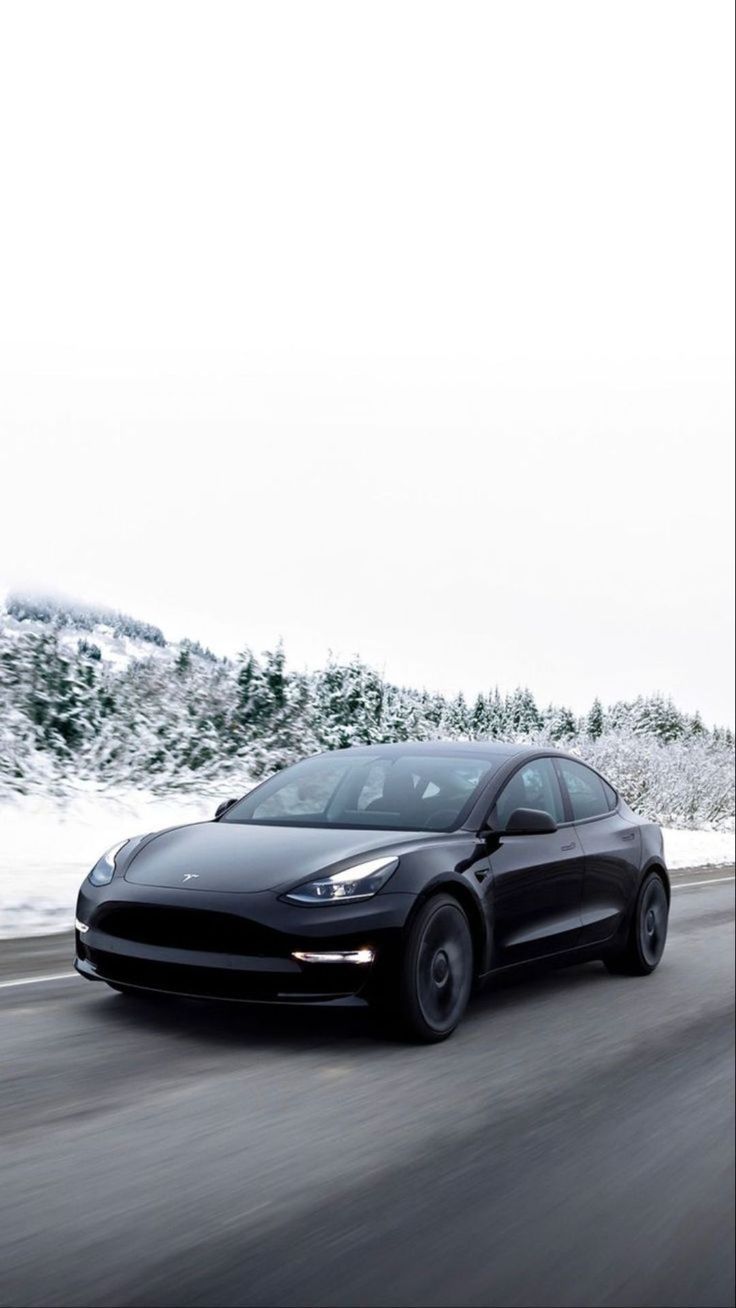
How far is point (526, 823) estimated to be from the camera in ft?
22.0

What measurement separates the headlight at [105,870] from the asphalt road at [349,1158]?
60 cm

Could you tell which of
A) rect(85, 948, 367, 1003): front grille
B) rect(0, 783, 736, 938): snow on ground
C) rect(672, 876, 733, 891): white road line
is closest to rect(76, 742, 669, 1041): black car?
rect(85, 948, 367, 1003): front grille

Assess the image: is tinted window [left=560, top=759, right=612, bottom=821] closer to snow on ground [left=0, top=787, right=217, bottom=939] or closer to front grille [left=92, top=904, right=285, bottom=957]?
front grille [left=92, top=904, right=285, bottom=957]

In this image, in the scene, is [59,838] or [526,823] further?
[59,838]

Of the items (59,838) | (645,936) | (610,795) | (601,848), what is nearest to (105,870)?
(601,848)

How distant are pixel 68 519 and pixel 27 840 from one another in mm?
3885

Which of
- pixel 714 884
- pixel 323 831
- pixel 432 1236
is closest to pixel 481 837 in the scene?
pixel 323 831

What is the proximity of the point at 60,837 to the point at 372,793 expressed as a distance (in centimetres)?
629

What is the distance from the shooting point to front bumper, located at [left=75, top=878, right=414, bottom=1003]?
5637 millimetres

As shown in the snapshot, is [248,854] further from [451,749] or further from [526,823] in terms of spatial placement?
[451,749]

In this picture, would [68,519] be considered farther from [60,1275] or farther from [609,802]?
[60,1275]

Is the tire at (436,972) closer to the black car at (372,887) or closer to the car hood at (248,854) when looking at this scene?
the black car at (372,887)

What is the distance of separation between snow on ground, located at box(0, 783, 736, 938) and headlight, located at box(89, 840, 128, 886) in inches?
115

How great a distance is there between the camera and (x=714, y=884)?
17000 millimetres
